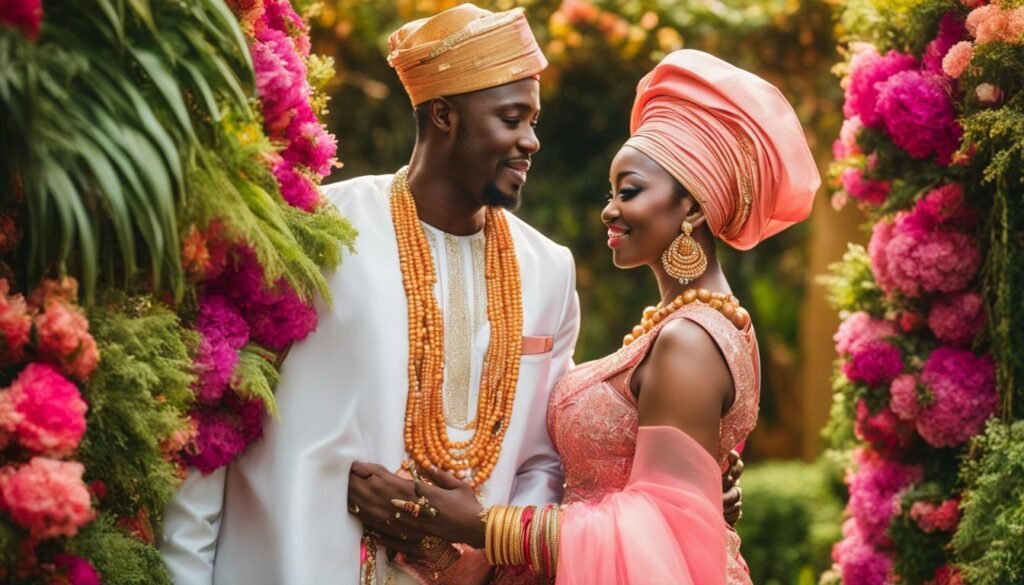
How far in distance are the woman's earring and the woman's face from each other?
0.03 metres

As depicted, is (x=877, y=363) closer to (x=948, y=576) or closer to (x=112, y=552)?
(x=948, y=576)

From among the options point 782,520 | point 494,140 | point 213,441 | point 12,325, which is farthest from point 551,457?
point 782,520

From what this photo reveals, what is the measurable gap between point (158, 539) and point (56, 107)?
4.90ft

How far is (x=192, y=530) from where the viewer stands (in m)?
3.84

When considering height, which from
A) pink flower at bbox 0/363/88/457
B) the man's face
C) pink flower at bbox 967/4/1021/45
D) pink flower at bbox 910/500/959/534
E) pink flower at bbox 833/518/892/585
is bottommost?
pink flower at bbox 833/518/892/585

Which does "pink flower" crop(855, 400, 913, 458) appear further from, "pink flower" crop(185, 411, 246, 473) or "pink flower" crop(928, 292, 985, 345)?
"pink flower" crop(185, 411, 246, 473)

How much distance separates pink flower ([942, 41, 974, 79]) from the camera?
14.8 feet

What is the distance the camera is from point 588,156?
32.3 feet

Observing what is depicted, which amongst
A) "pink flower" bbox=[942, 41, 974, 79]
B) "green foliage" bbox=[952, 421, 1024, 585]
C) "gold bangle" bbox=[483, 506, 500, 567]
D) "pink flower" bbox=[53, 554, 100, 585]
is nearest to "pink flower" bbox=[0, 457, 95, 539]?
"pink flower" bbox=[53, 554, 100, 585]

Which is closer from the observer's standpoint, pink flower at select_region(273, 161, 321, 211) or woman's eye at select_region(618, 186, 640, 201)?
pink flower at select_region(273, 161, 321, 211)

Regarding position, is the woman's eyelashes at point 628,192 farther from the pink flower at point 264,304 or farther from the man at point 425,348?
the pink flower at point 264,304

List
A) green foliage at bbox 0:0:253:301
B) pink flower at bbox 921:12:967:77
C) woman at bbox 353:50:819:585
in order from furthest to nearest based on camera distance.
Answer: pink flower at bbox 921:12:967:77 < woman at bbox 353:50:819:585 < green foliage at bbox 0:0:253:301

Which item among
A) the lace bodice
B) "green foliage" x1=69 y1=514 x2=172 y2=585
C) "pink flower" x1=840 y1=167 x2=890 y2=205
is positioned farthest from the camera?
"pink flower" x1=840 y1=167 x2=890 y2=205

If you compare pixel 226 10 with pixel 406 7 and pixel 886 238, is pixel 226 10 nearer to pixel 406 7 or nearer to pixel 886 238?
pixel 886 238
